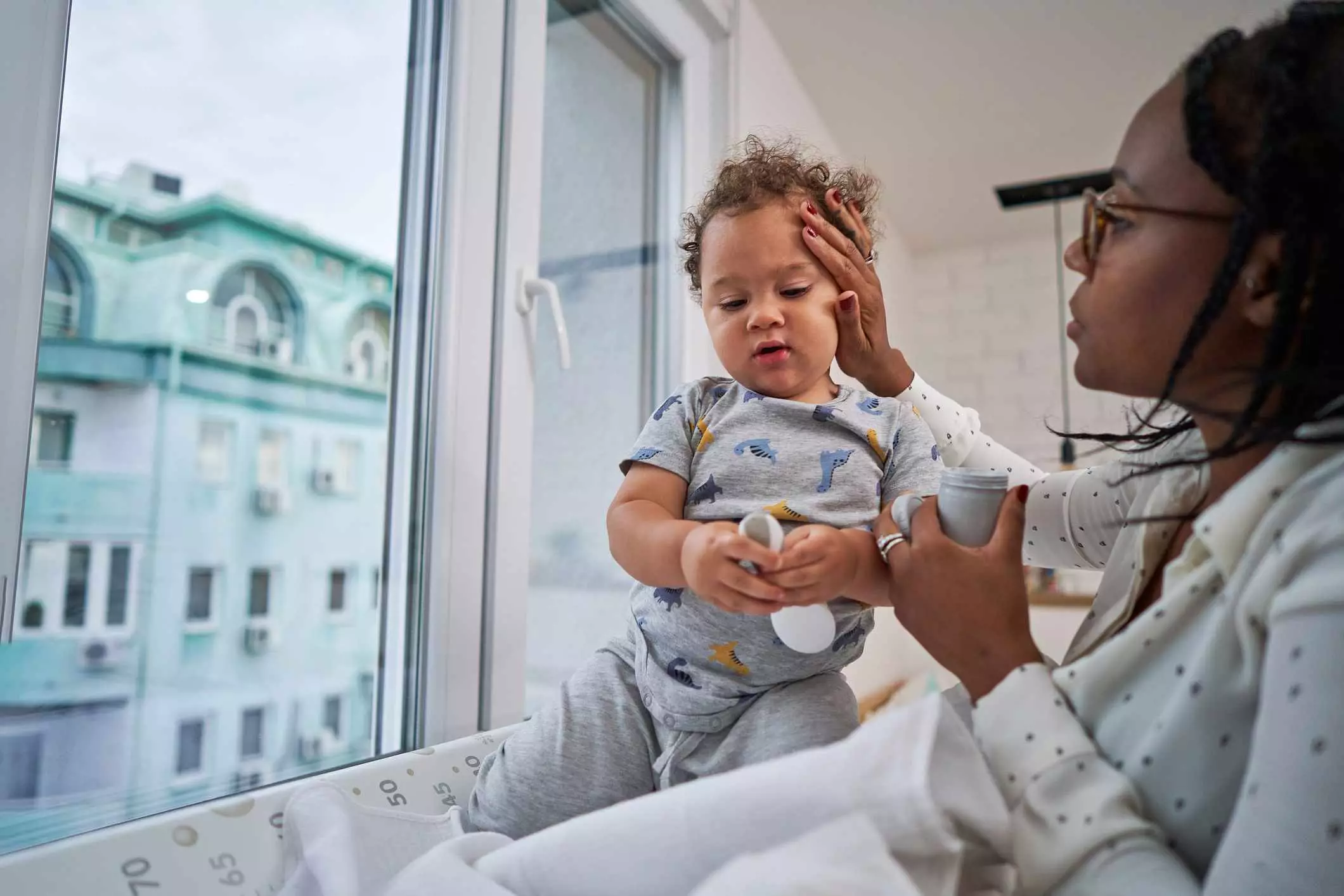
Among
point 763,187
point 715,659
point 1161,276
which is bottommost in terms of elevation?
point 715,659

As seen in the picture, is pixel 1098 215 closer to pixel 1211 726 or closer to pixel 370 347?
pixel 1211 726

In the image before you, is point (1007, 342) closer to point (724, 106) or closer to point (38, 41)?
point (724, 106)

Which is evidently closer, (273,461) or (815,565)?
(815,565)

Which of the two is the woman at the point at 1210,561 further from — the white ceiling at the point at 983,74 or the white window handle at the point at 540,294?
the white ceiling at the point at 983,74

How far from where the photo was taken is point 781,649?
3.05 ft

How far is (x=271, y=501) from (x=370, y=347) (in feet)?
0.86

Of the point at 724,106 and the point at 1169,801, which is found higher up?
the point at 724,106

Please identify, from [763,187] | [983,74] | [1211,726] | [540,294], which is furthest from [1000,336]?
[1211,726]

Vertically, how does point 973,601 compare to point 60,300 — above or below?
below

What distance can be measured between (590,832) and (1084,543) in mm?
738

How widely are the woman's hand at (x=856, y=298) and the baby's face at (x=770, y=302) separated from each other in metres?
0.01

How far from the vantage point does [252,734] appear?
3.50ft

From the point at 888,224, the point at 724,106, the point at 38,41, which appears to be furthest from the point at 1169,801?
the point at 888,224

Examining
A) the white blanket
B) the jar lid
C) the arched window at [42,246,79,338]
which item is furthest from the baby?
the arched window at [42,246,79,338]
